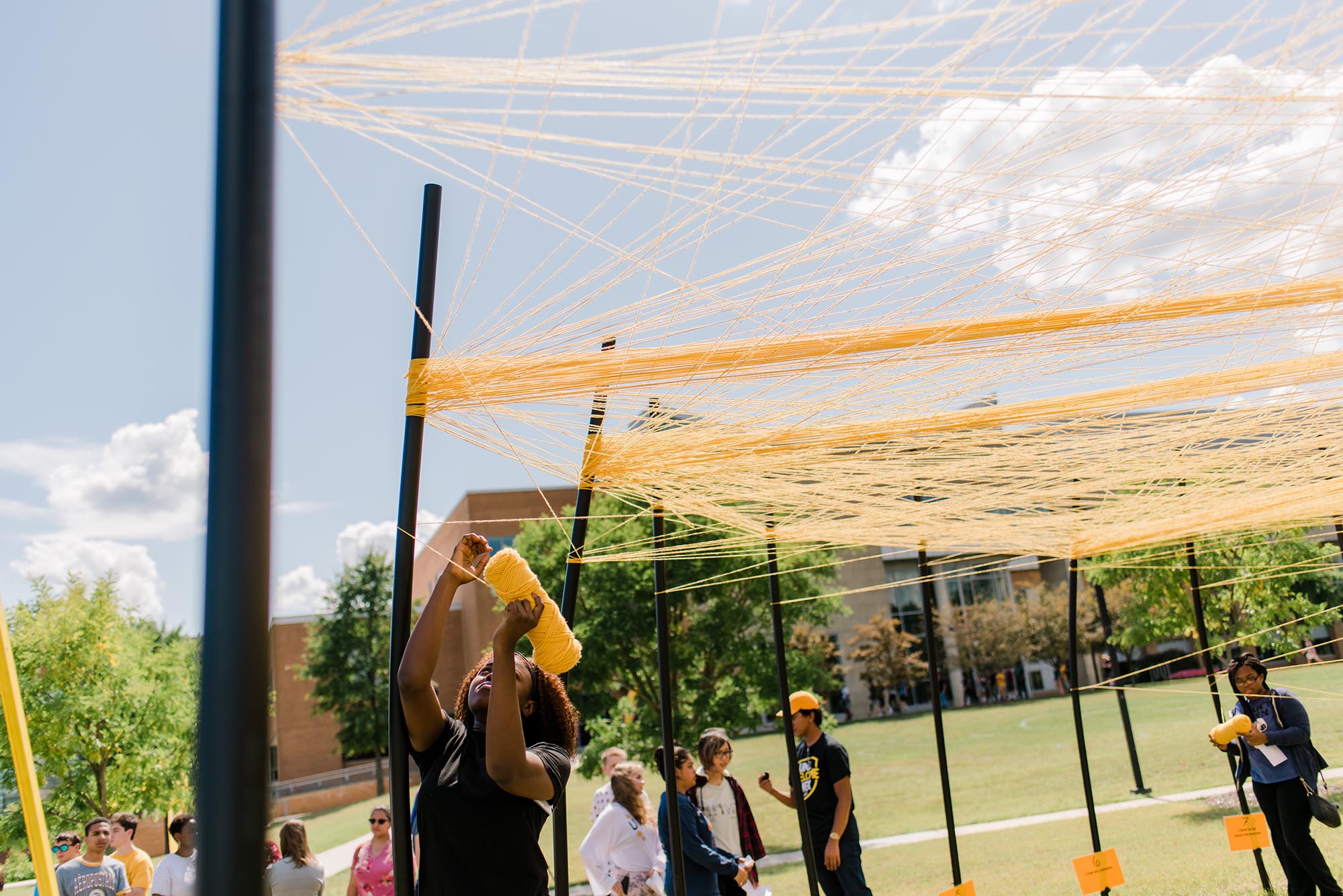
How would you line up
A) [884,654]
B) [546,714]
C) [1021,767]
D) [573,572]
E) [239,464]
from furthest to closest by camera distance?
[884,654] < [1021,767] < [573,572] < [546,714] < [239,464]

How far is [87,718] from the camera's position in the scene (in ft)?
59.9

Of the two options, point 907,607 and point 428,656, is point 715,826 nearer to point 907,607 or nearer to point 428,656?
point 428,656

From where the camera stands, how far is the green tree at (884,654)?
4659 centimetres

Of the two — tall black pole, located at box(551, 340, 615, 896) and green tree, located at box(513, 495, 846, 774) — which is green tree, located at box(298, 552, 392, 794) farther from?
tall black pole, located at box(551, 340, 615, 896)

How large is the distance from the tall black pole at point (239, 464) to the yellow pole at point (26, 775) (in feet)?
2.56

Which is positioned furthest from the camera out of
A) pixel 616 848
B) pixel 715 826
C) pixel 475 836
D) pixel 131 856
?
pixel 131 856

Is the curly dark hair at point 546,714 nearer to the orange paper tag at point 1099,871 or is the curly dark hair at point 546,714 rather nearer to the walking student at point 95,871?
the orange paper tag at point 1099,871

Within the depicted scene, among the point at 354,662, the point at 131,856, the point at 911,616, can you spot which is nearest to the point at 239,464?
the point at 131,856

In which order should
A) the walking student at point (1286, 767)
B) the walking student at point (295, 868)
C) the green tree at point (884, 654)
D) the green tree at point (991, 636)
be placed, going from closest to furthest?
1. the walking student at point (1286, 767)
2. the walking student at point (295, 868)
3. the green tree at point (884, 654)
4. the green tree at point (991, 636)

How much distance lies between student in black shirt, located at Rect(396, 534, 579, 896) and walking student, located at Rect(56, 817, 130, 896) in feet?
19.4

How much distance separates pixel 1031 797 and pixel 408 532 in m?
19.3

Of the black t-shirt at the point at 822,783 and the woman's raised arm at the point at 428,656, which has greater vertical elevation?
the woman's raised arm at the point at 428,656

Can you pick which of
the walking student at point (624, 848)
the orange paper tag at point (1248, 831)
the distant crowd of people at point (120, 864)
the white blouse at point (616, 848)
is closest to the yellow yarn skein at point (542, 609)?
the walking student at point (624, 848)

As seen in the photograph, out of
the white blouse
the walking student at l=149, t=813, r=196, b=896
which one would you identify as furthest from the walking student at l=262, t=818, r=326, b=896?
the white blouse
